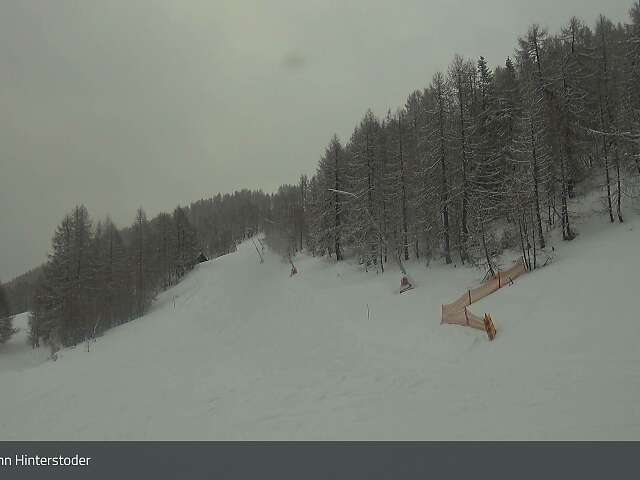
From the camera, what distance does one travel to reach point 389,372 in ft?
38.5

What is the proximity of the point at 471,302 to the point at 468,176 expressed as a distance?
13.5 metres

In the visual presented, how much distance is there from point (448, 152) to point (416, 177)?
346 centimetres

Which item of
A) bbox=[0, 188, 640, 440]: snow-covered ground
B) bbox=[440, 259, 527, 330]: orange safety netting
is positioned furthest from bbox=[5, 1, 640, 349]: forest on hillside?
bbox=[0, 188, 640, 440]: snow-covered ground

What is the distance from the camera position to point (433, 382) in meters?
9.98

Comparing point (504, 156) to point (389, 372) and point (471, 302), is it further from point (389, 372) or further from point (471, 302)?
point (389, 372)

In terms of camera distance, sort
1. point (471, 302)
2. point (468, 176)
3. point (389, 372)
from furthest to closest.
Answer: point (468, 176) < point (471, 302) < point (389, 372)

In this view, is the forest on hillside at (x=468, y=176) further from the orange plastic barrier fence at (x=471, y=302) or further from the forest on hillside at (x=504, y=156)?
the orange plastic barrier fence at (x=471, y=302)

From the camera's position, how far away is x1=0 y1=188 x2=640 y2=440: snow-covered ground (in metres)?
7.43

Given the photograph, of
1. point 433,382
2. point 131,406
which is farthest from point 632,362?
point 131,406

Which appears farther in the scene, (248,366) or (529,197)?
(529,197)
